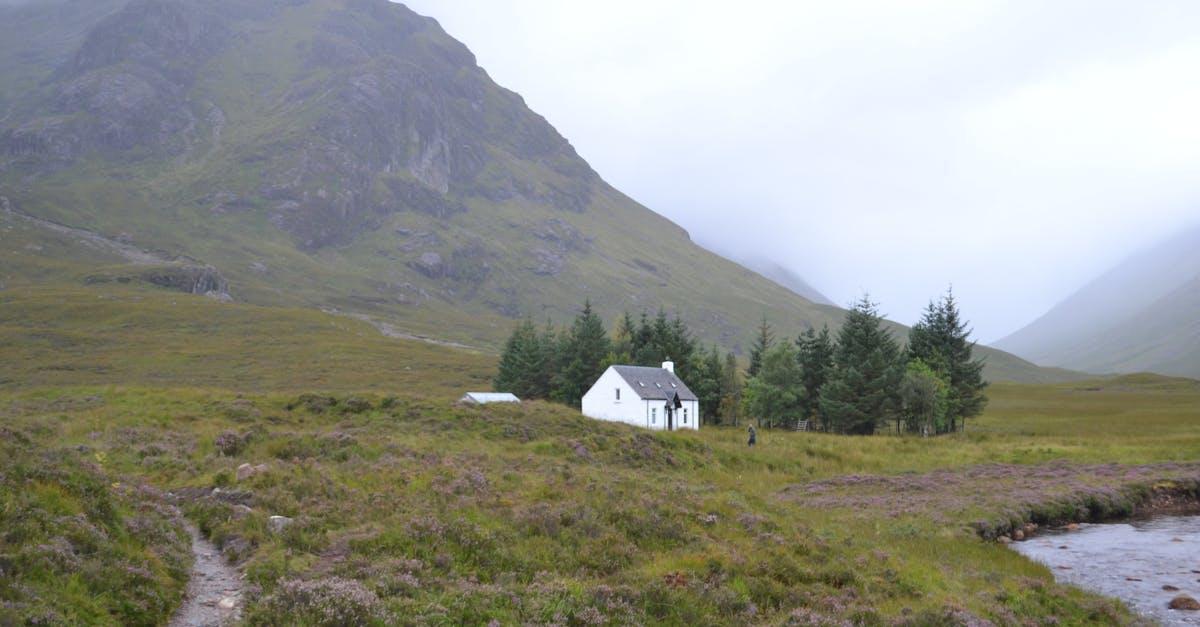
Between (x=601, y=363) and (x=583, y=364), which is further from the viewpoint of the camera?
(x=583, y=364)

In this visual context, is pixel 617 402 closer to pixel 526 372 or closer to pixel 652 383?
pixel 652 383

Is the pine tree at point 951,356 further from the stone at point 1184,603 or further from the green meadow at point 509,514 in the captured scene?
the stone at point 1184,603

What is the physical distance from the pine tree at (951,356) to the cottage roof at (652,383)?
92.5ft

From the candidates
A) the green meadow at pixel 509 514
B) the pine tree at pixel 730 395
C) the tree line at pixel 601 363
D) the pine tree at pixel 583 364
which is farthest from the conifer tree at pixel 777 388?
the green meadow at pixel 509 514

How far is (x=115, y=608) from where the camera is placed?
11.1m

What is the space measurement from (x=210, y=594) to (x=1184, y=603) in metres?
24.9

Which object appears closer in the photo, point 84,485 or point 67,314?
point 84,485

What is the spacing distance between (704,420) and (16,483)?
82269 mm

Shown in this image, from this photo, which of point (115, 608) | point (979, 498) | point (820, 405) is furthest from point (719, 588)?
point (820, 405)

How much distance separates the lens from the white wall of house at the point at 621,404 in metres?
67.8

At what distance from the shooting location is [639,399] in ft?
222

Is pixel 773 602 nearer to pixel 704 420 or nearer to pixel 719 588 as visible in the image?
pixel 719 588

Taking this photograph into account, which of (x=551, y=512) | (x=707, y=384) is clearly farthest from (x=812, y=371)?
(x=551, y=512)

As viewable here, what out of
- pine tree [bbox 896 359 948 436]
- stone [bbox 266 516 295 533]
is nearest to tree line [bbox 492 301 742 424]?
pine tree [bbox 896 359 948 436]
